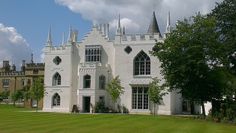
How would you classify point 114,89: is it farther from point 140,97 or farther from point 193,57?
A: point 193,57

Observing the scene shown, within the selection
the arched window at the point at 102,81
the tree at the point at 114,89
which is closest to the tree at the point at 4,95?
the arched window at the point at 102,81

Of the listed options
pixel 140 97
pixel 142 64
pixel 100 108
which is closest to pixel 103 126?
pixel 100 108

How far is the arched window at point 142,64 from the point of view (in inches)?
2124

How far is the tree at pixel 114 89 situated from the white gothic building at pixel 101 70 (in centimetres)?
120

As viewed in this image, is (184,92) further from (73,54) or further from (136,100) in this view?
(73,54)

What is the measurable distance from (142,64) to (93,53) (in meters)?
7.24

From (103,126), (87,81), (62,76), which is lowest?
(103,126)

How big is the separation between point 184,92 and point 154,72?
11.7 m

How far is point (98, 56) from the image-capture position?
2222 inches

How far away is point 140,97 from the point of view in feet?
176

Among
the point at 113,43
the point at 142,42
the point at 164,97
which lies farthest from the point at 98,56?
the point at 164,97

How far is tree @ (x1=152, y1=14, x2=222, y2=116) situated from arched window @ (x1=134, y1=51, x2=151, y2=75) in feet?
38.4

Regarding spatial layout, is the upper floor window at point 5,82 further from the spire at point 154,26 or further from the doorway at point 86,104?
the spire at point 154,26

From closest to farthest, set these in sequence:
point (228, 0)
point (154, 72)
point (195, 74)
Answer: point (195, 74) < point (228, 0) < point (154, 72)
